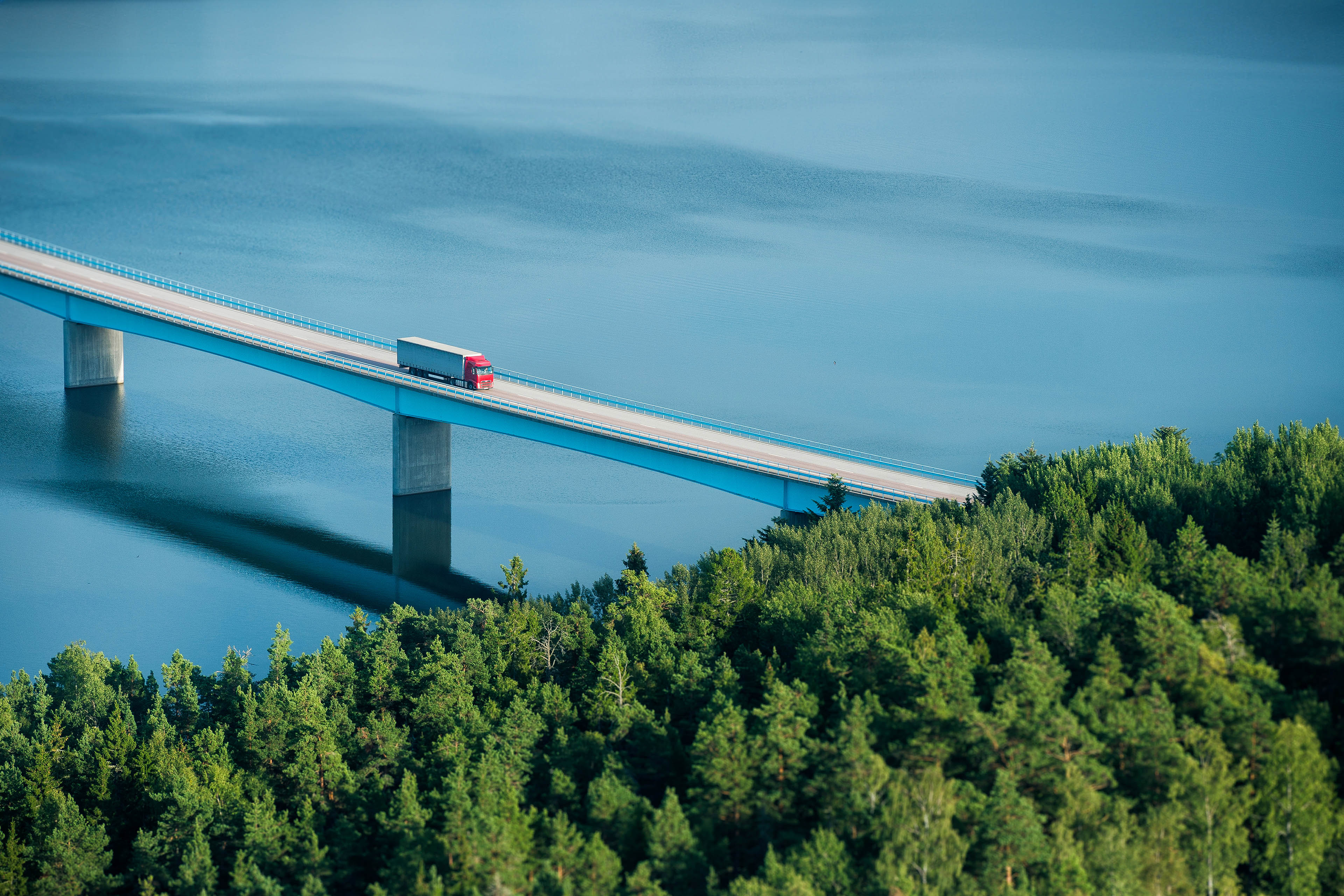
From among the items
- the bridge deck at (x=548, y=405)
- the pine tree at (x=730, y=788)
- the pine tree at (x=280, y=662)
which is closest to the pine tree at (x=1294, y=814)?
the pine tree at (x=730, y=788)

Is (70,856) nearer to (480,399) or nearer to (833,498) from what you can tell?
(833,498)

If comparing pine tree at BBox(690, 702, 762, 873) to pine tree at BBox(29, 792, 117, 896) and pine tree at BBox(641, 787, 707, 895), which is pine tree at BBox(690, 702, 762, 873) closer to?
pine tree at BBox(641, 787, 707, 895)

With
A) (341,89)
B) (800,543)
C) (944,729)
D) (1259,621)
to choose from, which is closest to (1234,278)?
(800,543)

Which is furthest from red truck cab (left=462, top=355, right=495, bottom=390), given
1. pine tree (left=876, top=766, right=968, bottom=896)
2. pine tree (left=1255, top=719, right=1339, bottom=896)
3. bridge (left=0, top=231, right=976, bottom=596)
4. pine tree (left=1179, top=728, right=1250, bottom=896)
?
pine tree (left=1255, top=719, right=1339, bottom=896)

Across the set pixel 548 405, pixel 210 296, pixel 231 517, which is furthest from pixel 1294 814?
pixel 210 296

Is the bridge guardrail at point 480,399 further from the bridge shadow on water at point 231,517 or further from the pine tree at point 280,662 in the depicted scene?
the pine tree at point 280,662

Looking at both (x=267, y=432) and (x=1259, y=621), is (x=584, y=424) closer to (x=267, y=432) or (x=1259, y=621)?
(x=267, y=432)
